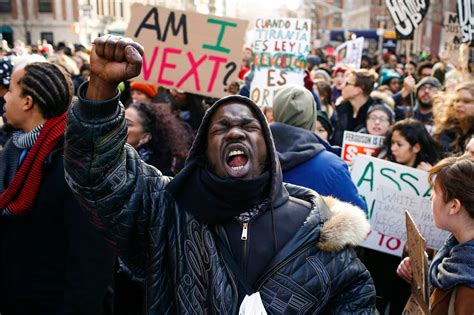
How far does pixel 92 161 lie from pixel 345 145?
3436mm

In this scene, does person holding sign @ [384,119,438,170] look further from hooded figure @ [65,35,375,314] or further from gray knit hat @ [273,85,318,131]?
hooded figure @ [65,35,375,314]

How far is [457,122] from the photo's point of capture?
4.46m

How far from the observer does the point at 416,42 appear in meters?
40.8

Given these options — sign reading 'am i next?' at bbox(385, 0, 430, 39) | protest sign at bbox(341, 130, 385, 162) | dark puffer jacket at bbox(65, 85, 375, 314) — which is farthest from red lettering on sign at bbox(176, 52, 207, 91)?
sign reading 'am i next?' at bbox(385, 0, 430, 39)

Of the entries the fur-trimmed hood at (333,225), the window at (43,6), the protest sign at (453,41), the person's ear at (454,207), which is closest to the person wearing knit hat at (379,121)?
the person's ear at (454,207)

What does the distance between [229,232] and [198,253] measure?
129mm

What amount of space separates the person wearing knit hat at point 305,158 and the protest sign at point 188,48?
1.88 meters

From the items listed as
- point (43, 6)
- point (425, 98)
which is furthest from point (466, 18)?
point (43, 6)

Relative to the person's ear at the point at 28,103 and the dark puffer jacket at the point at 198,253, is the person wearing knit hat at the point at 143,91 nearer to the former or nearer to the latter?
the person's ear at the point at 28,103

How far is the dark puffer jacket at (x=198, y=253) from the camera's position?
180 cm

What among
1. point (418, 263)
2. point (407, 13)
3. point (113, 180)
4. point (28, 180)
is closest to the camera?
point (113, 180)

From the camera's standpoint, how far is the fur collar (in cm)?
190

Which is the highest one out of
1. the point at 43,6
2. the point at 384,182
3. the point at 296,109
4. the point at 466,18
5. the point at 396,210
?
the point at 43,6

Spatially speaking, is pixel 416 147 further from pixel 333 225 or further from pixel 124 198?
pixel 124 198
